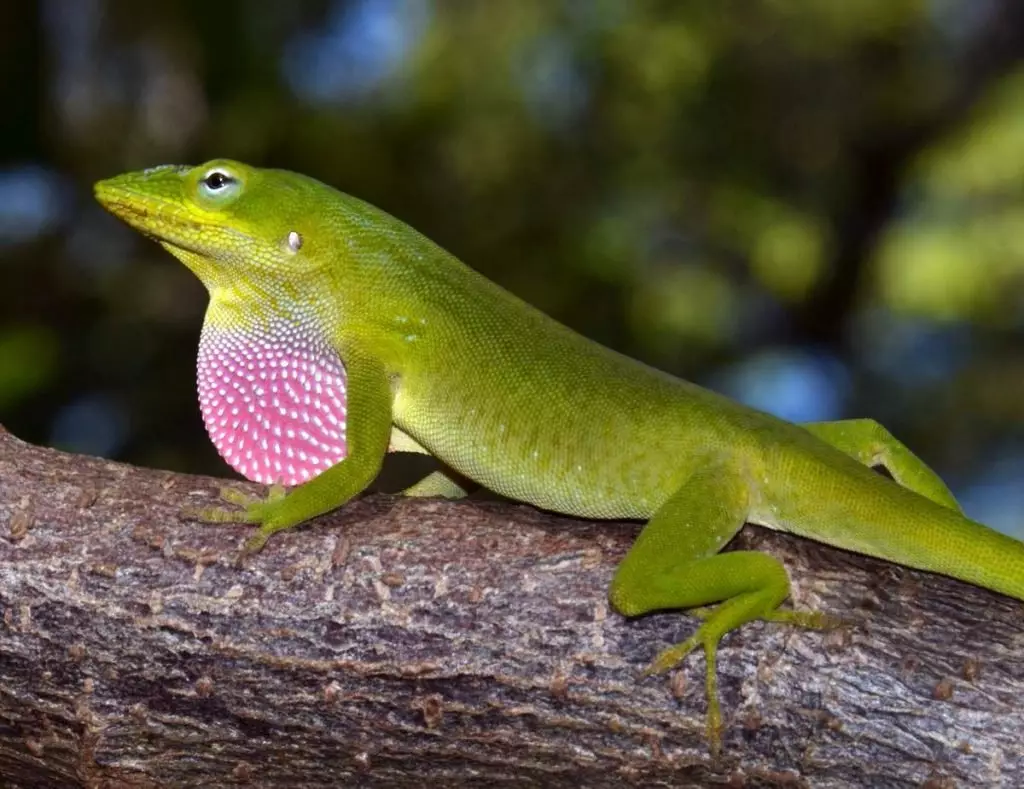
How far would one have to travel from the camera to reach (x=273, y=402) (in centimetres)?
279

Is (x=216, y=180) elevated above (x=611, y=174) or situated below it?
below

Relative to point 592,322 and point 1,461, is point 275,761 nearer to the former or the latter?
point 1,461

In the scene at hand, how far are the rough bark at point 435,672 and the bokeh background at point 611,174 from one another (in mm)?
3774

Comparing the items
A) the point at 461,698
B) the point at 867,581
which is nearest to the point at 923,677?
the point at 867,581

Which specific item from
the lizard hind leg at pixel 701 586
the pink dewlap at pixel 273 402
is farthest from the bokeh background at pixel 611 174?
the lizard hind leg at pixel 701 586

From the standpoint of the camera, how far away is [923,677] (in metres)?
2.17

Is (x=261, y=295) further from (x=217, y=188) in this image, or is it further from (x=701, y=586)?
(x=701, y=586)

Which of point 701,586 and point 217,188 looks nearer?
point 701,586

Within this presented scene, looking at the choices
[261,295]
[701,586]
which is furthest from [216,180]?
[701,586]

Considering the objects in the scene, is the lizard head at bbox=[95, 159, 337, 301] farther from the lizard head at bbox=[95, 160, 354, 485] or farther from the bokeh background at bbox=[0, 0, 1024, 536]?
the bokeh background at bbox=[0, 0, 1024, 536]

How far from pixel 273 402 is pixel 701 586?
3.77ft

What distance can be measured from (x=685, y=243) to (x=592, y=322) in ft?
6.56

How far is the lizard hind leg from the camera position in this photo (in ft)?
7.27

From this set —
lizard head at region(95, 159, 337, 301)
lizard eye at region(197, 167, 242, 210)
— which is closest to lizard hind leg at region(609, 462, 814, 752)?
lizard head at region(95, 159, 337, 301)
